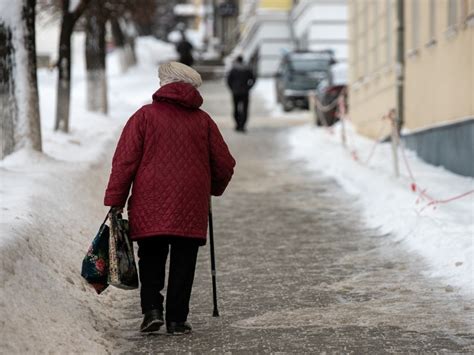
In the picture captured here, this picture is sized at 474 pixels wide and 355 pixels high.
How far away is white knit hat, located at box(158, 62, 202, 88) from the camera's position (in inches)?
252

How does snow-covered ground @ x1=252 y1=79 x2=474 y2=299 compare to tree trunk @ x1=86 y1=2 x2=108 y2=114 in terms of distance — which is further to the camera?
tree trunk @ x1=86 y1=2 x2=108 y2=114

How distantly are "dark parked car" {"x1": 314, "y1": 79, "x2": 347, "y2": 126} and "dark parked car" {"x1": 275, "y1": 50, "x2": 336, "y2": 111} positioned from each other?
5.50 meters

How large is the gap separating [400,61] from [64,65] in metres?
5.72

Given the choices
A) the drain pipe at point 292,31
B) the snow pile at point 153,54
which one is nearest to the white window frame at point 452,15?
the drain pipe at point 292,31

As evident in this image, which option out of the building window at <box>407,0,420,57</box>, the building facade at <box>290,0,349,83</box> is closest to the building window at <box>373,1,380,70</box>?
the building window at <box>407,0,420,57</box>

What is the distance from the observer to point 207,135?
21.2 ft

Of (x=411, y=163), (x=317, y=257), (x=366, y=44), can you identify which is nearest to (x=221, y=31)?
(x=366, y=44)

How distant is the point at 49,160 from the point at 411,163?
5900mm

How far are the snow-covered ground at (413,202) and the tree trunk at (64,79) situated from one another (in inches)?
160

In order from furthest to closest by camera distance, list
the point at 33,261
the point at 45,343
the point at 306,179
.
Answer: the point at 306,179
the point at 33,261
the point at 45,343

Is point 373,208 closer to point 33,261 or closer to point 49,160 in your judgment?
point 49,160

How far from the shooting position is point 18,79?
12680 millimetres

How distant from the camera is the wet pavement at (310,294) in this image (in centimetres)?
633

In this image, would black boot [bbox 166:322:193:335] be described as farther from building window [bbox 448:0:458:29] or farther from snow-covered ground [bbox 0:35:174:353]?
building window [bbox 448:0:458:29]
